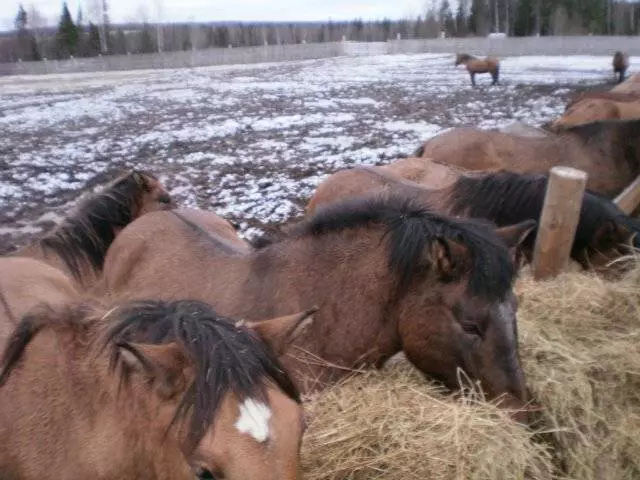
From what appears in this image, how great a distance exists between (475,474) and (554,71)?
26.6m

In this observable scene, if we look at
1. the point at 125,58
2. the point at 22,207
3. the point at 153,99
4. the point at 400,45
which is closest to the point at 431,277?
the point at 22,207

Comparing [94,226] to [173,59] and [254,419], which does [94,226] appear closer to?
[254,419]

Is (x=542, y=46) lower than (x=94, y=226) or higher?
higher

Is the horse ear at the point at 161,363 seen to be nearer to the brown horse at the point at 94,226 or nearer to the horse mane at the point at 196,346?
the horse mane at the point at 196,346

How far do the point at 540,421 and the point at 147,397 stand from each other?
1.90 meters

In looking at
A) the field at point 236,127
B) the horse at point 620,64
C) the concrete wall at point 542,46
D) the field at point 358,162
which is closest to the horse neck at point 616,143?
the field at point 358,162

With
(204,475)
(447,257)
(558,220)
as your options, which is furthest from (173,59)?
(204,475)

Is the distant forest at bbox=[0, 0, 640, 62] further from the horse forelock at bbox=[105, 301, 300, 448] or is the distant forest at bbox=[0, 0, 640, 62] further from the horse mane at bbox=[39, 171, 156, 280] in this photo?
the horse forelock at bbox=[105, 301, 300, 448]

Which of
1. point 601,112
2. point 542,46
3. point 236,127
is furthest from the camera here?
point 542,46

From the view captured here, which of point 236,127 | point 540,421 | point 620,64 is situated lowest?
point 540,421

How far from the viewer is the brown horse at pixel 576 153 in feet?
22.0

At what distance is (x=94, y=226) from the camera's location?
505 centimetres

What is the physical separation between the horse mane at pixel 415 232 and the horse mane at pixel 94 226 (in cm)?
232

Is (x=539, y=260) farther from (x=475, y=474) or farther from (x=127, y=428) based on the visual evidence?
(x=127, y=428)
